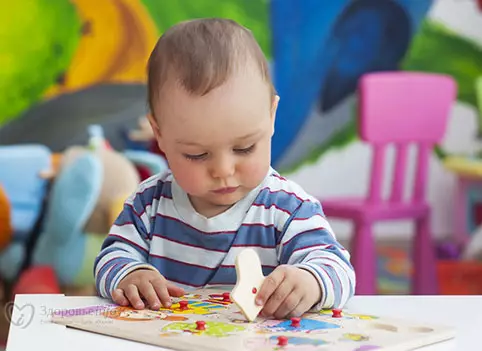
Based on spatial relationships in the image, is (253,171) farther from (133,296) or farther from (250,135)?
(133,296)

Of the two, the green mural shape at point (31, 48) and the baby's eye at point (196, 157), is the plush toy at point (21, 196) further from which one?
the baby's eye at point (196, 157)

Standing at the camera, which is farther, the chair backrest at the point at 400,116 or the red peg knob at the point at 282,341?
the chair backrest at the point at 400,116

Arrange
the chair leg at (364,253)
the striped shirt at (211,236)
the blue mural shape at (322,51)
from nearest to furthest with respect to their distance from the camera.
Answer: the striped shirt at (211,236)
the chair leg at (364,253)
the blue mural shape at (322,51)

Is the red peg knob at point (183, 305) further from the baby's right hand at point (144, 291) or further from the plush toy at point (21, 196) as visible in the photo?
the plush toy at point (21, 196)

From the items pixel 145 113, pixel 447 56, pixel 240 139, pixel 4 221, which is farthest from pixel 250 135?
pixel 447 56

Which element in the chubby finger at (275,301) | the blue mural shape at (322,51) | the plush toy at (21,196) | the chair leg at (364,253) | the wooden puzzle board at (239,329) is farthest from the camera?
the blue mural shape at (322,51)

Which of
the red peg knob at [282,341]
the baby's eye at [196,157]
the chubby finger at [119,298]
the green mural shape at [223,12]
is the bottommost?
the red peg knob at [282,341]

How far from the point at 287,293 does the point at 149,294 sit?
0.13 m

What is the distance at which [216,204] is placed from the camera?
0.91m

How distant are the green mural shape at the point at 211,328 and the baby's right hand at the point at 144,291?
8cm

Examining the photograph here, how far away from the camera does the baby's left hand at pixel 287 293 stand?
73cm

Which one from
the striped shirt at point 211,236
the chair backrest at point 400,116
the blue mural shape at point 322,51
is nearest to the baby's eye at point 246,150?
the striped shirt at point 211,236

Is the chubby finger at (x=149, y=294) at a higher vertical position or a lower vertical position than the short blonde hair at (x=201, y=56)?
lower

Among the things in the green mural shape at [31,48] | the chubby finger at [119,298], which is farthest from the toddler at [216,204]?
the green mural shape at [31,48]
